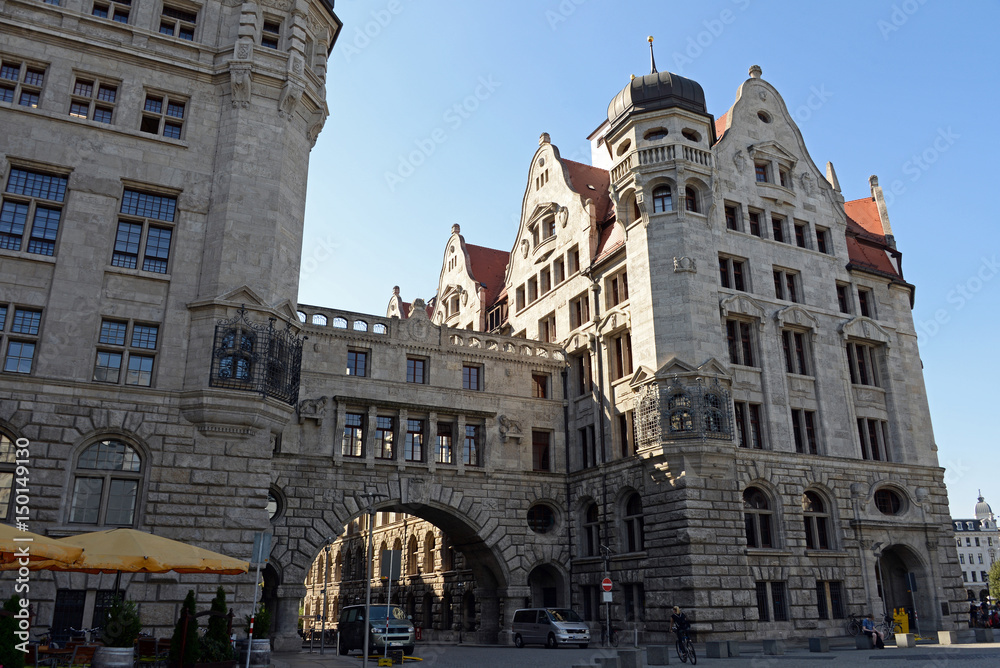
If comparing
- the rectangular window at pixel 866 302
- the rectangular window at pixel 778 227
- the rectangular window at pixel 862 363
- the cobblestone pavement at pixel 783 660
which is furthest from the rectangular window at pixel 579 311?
the cobblestone pavement at pixel 783 660

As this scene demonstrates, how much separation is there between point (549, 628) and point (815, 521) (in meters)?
12.9

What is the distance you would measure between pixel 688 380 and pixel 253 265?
1812cm

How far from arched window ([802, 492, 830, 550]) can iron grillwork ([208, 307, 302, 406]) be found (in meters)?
23.4

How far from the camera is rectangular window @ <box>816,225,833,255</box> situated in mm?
40253

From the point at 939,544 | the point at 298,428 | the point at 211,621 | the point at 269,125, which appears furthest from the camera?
the point at 939,544

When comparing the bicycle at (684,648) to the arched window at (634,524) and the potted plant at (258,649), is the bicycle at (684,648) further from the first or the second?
the potted plant at (258,649)

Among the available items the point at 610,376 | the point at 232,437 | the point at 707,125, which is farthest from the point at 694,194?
the point at 232,437

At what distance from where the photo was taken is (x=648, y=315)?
34.7 meters

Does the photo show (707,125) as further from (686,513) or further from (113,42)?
(113,42)

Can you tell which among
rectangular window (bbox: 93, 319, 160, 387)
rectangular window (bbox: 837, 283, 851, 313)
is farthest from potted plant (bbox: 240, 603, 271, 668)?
rectangular window (bbox: 837, 283, 851, 313)

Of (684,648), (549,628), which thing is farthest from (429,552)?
(684,648)

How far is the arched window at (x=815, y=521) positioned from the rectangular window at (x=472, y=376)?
1602 centimetres

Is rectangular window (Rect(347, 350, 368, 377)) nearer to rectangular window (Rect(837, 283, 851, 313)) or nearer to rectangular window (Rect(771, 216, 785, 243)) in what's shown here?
rectangular window (Rect(771, 216, 785, 243))

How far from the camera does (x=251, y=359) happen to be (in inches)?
936
